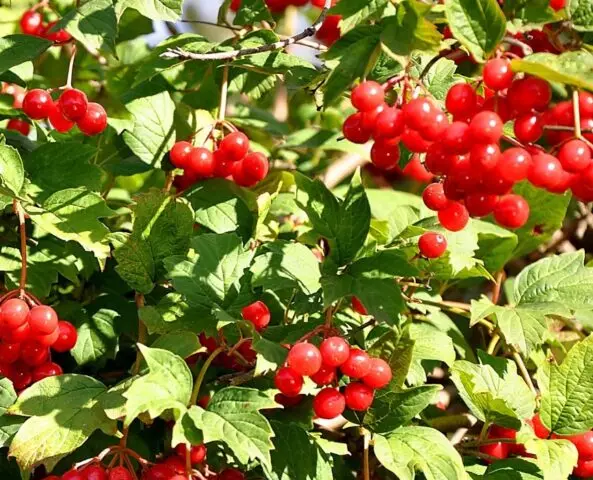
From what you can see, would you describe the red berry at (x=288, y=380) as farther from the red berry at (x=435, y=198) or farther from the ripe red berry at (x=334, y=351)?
the red berry at (x=435, y=198)

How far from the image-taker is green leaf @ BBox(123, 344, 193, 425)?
125cm

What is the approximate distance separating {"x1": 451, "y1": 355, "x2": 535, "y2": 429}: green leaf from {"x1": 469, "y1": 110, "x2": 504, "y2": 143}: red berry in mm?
481

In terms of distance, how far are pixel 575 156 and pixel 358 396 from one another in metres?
0.45

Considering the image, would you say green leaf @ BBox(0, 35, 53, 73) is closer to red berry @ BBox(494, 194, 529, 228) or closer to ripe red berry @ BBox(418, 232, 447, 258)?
ripe red berry @ BBox(418, 232, 447, 258)

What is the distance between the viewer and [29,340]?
1.46 m

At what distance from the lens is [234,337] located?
146cm

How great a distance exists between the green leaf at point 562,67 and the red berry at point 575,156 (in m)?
0.08

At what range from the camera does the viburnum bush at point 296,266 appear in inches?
48.2

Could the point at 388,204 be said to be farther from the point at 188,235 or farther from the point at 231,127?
the point at 188,235

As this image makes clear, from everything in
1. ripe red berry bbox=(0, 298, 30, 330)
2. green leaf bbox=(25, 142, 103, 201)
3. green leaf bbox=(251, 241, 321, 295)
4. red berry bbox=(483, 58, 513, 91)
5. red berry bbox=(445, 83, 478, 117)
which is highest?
red berry bbox=(483, 58, 513, 91)

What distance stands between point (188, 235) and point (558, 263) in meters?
0.66

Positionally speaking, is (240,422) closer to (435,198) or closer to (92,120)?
(435,198)

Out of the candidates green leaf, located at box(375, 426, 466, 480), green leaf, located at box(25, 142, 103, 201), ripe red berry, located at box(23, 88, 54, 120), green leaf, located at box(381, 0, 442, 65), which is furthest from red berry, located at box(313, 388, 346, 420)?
ripe red berry, located at box(23, 88, 54, 120)

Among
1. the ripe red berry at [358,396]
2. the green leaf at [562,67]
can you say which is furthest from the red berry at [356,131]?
the ripe red berry at [358,396]
